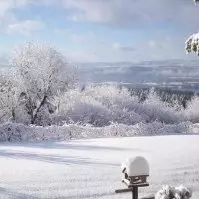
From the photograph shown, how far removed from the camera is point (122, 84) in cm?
5806

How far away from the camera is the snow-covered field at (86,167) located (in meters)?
10.7

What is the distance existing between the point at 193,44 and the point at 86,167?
16.6 ft

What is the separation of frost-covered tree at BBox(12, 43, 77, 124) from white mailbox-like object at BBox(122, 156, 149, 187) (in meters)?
29.4

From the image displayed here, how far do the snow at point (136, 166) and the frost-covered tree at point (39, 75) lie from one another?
29.5 metres

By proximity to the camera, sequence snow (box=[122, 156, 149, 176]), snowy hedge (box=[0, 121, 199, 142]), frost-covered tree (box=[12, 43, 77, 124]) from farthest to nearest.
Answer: frost-covered tree (box=[12, 43, 77, 124]) → snowy hedge (box=[0, 121, 199, 142]) → snow (box=[122, 156, 149, 176])

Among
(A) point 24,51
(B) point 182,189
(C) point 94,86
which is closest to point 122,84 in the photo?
(C) point 94,86

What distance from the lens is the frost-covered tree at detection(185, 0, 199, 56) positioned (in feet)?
31.7

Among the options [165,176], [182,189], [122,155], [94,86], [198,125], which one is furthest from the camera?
[94,86]

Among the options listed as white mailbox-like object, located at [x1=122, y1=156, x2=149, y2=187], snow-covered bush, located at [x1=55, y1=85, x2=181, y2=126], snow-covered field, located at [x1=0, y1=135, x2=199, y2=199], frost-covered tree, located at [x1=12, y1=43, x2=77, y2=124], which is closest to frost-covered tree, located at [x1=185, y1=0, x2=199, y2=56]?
white mailbox-like object, located at [x1=122, y1=156, x2=149, y2=187]

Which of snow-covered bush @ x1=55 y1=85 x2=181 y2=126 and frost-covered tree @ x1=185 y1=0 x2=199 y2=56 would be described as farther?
snow-covered bush @ x1=55 y1=85 x2=181 y2=126

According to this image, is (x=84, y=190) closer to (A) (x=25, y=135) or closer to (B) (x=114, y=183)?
(B) (x=114, y=183)

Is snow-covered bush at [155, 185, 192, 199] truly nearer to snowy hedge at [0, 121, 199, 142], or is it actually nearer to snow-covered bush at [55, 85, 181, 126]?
snowy hedge at [0, 121, 199, 142]

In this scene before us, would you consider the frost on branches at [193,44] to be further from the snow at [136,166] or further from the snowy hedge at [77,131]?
the snowy hedge at [77,131]

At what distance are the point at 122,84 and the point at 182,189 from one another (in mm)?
51005
